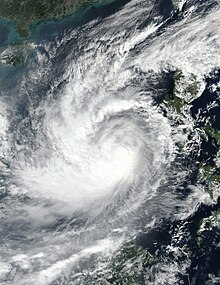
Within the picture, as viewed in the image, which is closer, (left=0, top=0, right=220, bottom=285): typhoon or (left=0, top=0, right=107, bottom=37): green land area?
(left=0, top=0, right=220, bottom=285): typhoon

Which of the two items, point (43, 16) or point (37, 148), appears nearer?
point (37, 148)

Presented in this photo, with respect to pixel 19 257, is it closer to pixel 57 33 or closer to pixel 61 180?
pixel 61 180

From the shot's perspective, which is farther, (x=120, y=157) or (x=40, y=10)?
(x=40, y=10)

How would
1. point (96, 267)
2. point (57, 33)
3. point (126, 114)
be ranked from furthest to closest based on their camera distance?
point (57, 33) → point (126, 114) → point (96, 267)

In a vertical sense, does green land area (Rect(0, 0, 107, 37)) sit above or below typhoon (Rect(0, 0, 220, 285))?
above

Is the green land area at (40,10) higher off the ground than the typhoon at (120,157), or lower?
higher

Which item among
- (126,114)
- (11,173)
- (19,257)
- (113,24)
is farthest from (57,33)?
(19,257)

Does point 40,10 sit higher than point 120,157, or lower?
higher

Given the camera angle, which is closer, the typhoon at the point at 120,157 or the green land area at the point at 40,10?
the typhoon at the point at 120,157
